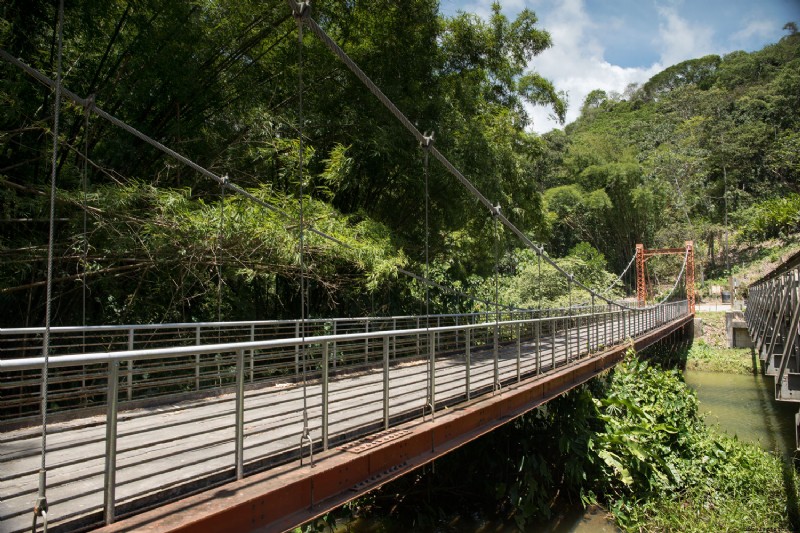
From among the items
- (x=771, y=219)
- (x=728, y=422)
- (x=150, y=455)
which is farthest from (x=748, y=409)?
(x=771, y=219)

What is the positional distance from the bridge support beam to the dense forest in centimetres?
162

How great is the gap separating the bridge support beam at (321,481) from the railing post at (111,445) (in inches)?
3.1

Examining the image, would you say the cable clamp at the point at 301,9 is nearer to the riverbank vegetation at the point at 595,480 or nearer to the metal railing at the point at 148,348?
the metal railing at the point at 148,348

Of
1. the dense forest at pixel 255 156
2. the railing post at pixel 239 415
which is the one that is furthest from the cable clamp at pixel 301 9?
the railing post at pixel 239 415

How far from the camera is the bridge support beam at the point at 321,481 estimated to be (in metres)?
2.44

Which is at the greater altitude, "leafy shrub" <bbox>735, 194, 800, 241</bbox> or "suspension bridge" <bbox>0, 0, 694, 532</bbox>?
"leafy shrub" <bbox>735, 194, 800, 241</bbox>

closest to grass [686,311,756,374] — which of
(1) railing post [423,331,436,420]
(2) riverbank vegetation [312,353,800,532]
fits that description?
(2) riverbank vegetation [312,353,800,532]

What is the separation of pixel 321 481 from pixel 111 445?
1.18 meters

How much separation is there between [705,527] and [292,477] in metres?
5.58

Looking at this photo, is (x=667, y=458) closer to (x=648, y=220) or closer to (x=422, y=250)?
(x=422, y=250)

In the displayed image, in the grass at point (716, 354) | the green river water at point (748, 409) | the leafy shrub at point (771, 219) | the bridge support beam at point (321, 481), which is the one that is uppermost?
the leafy shrub at point (771, 219)

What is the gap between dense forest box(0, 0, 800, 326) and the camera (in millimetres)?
5895

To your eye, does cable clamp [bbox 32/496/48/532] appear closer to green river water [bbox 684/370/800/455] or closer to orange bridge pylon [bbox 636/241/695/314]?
Answer: green river water [bbox 684/370/800/455]

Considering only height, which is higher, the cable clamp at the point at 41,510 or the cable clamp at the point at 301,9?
the cable clamp at the point at 301,9
